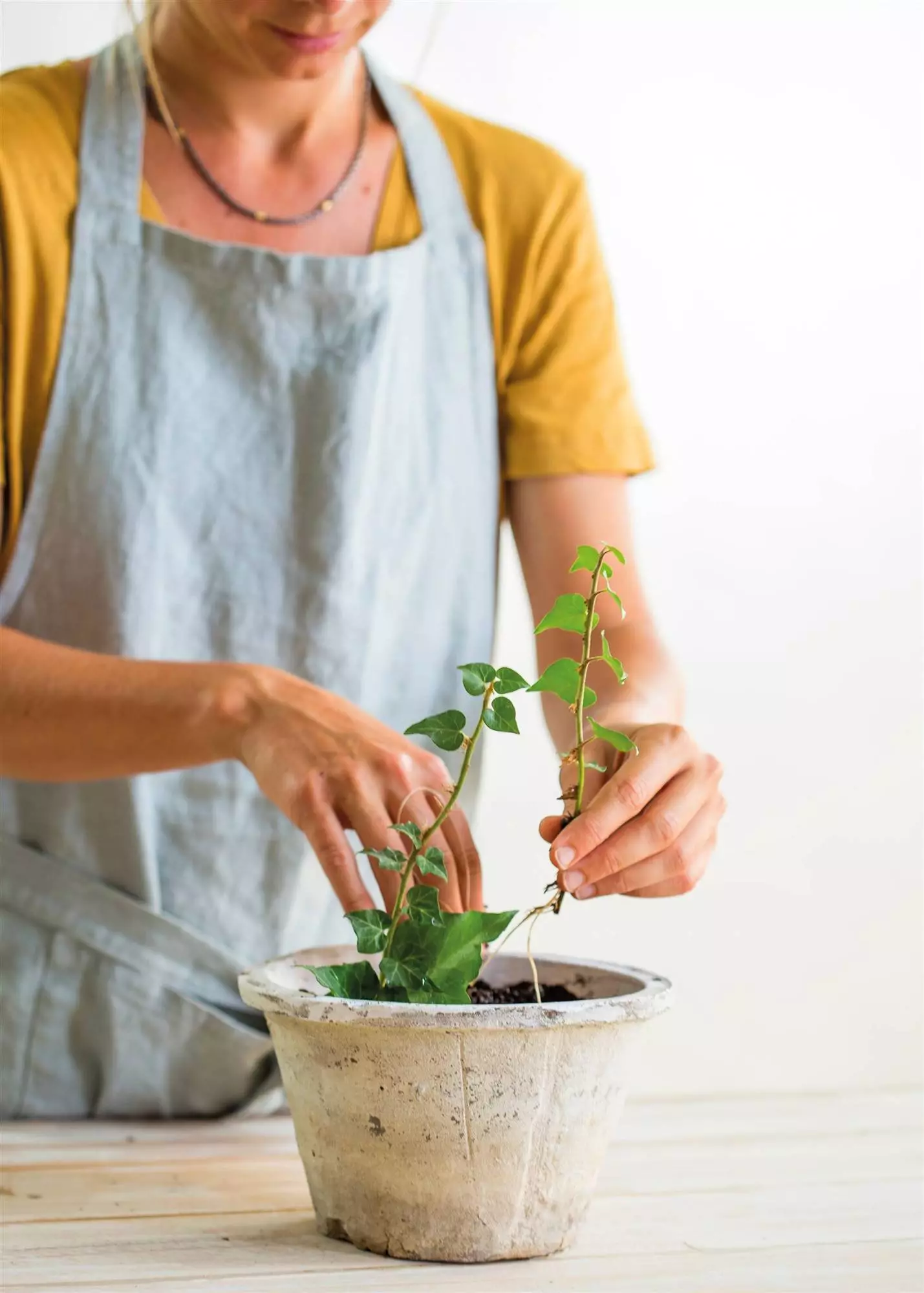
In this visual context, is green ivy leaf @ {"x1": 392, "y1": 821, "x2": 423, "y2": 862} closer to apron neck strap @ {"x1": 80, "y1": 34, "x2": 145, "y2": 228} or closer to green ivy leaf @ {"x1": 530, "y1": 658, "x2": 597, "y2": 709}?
green ivy leaf @ {"x1": 530, "y1": 658, "x2": 597, "y2": 709}

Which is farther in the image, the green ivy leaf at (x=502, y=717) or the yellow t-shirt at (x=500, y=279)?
the yellow t-shirt at (x=500, y=279)

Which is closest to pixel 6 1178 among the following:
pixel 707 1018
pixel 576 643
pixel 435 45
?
pixel 576 643

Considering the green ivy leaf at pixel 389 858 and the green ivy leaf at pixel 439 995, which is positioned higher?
the green ivy leaf at pixel 389 858

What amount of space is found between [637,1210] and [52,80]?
93 centimetres

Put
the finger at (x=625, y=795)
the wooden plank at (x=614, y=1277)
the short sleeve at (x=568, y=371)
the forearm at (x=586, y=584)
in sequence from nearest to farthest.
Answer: the wooden plank at (x=614, y=1277)
the finger at (x=625, y=795)
the forearm at (x=586, y=584)
the short sleeve at (x=568, y=371)

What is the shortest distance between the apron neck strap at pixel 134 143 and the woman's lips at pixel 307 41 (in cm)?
17

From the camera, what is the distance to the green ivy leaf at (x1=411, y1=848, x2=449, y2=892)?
0.69 meters

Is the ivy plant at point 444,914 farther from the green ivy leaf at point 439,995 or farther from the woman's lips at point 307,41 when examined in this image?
the woman's lips at point 307,41

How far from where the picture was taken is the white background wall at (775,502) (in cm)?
176

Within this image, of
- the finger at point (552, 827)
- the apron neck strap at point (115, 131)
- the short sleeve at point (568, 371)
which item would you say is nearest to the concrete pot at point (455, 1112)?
the finger at point (552, 827)

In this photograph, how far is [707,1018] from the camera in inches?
69.9

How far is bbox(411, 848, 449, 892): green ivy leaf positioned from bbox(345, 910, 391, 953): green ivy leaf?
0.11ft

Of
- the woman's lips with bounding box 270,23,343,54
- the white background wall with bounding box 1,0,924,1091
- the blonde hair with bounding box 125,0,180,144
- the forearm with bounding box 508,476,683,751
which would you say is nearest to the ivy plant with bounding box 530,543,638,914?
the forearm with bounding box 508,476,683,751

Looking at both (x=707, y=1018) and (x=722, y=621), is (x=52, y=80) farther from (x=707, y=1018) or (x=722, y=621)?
(x=707, y=1018)
